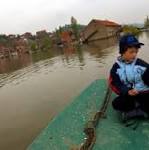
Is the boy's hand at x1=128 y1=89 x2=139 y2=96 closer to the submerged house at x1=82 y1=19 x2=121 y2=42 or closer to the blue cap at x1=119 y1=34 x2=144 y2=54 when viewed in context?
the blue cap at x1=119 y1=34 x2=144 y2=54

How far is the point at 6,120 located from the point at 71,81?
5485 millimetres

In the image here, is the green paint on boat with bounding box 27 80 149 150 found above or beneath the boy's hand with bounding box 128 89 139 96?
beneath

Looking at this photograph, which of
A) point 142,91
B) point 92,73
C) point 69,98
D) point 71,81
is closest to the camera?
point 142,91

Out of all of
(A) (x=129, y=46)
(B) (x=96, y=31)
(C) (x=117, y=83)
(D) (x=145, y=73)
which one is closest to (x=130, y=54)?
(A) (x=129, y=46)

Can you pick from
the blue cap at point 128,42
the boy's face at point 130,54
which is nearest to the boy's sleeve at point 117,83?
the boy's face at point 130,54

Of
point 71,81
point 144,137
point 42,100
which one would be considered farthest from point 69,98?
point 144,137

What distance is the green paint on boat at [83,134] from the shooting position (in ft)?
11.4

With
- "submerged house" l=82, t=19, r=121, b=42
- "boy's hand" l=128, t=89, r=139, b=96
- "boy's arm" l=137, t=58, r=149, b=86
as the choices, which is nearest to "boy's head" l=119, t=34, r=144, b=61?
"boy's arm" l=137, t=58, r=149, b=86

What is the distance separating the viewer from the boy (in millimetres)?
3986

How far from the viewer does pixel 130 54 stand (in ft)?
13.1

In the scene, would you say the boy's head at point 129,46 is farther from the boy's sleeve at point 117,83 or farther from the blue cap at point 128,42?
the boy's sleeve at point 117,83

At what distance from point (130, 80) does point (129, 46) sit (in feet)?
1.65

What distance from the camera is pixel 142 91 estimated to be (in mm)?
4039

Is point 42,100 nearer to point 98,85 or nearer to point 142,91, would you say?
point 98,85
